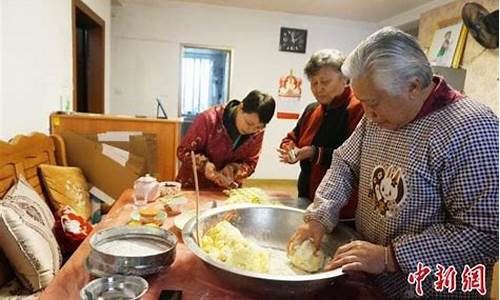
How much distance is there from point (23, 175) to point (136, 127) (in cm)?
98

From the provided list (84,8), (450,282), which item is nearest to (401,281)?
(450,282)

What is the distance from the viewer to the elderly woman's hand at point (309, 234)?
0.99 meters

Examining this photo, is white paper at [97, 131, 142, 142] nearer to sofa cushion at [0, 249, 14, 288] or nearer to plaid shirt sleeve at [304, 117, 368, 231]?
sofa cushion at [0, 249, 14, 288]

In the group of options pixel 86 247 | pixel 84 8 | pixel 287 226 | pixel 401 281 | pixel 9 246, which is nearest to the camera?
pixel 401 281

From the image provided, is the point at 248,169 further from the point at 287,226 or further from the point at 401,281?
the point at 401,281

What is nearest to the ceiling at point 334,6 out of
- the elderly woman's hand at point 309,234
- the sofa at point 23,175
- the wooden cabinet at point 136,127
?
the wooden cabinet at point 136,127

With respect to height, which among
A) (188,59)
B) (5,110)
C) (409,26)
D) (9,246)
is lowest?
(9,246)

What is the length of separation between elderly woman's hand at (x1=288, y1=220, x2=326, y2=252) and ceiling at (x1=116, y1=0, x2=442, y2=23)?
4016mm

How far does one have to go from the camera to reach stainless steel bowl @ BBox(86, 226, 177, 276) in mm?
812

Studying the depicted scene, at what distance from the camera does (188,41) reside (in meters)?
4.86

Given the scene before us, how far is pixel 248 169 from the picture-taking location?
196 centimetres

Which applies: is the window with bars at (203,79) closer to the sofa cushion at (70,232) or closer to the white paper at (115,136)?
the white paper at (115,136)

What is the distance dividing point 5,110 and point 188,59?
337 cm

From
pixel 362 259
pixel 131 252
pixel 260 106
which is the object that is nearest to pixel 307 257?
pixel 362 259
